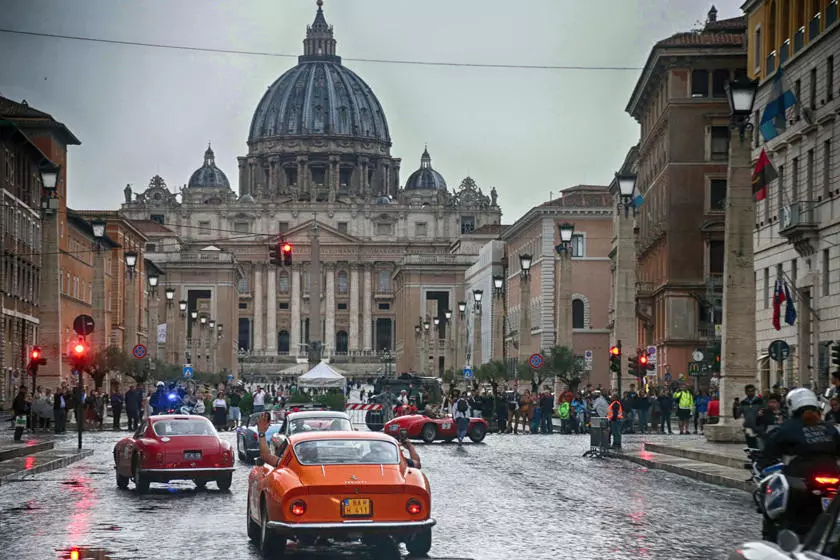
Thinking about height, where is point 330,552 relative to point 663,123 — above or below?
below

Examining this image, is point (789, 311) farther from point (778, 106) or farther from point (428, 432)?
point (428, 432)

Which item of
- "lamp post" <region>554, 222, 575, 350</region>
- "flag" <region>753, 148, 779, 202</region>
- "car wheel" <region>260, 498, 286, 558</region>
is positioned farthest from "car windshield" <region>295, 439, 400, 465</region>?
"lamp post" <region>554, 222, 575, 350</region>

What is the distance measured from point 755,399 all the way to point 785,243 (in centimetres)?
1641

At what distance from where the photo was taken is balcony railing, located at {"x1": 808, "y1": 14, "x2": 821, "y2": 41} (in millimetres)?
44969

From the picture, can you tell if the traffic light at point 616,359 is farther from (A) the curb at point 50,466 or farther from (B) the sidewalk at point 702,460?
(A) the curb at point 50,466

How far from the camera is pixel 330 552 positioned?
17.3 metres

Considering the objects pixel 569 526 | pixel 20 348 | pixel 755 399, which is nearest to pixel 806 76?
pixel 755 399

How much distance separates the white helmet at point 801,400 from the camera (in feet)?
48.4

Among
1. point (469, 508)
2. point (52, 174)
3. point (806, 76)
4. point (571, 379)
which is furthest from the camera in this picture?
point (571, 379)

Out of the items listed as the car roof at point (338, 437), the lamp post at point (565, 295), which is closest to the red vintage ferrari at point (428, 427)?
the lamp post at point (565, 295)

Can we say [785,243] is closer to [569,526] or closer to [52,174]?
[52,174]

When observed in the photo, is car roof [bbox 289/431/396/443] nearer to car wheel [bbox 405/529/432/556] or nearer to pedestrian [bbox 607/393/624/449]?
car wheel [bbox 405/529/432/556]

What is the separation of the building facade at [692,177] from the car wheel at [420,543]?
51.3m

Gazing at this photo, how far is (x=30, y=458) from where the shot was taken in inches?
1378
